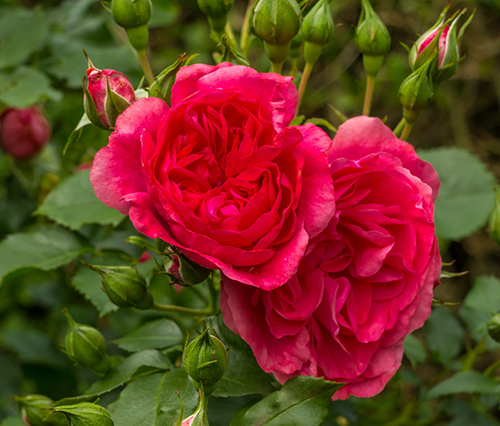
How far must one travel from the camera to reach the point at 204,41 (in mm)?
2613

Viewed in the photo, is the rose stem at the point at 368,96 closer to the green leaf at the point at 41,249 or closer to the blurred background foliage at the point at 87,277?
the blurred background foliage at the point at 87,277

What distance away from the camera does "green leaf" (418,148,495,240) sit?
1235 millimetres

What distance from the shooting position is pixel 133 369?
2.90 ft

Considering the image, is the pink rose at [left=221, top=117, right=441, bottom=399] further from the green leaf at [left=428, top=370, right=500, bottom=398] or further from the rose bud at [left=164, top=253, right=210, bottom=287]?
the green leaf at [left=428, top=370, right=500, bottom=398]

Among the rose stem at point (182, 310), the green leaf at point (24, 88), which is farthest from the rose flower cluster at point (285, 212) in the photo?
the green leaf at point (24, 88)

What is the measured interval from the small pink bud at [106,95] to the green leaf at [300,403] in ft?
1.50

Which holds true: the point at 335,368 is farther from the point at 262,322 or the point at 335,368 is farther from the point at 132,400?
the point at 132,400

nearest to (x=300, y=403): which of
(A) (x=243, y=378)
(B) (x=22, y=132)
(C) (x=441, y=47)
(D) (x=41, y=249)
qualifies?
→ (A) (x=243, y=378)

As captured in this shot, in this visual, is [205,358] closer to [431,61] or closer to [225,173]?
[225,173]

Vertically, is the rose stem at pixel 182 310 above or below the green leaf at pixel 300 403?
below

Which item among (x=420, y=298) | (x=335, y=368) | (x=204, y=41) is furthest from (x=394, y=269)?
(x=204, y=41)

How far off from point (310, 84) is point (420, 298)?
214 centimetres

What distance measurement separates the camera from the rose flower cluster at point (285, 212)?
648mm

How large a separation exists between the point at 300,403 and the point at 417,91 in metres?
0.52
